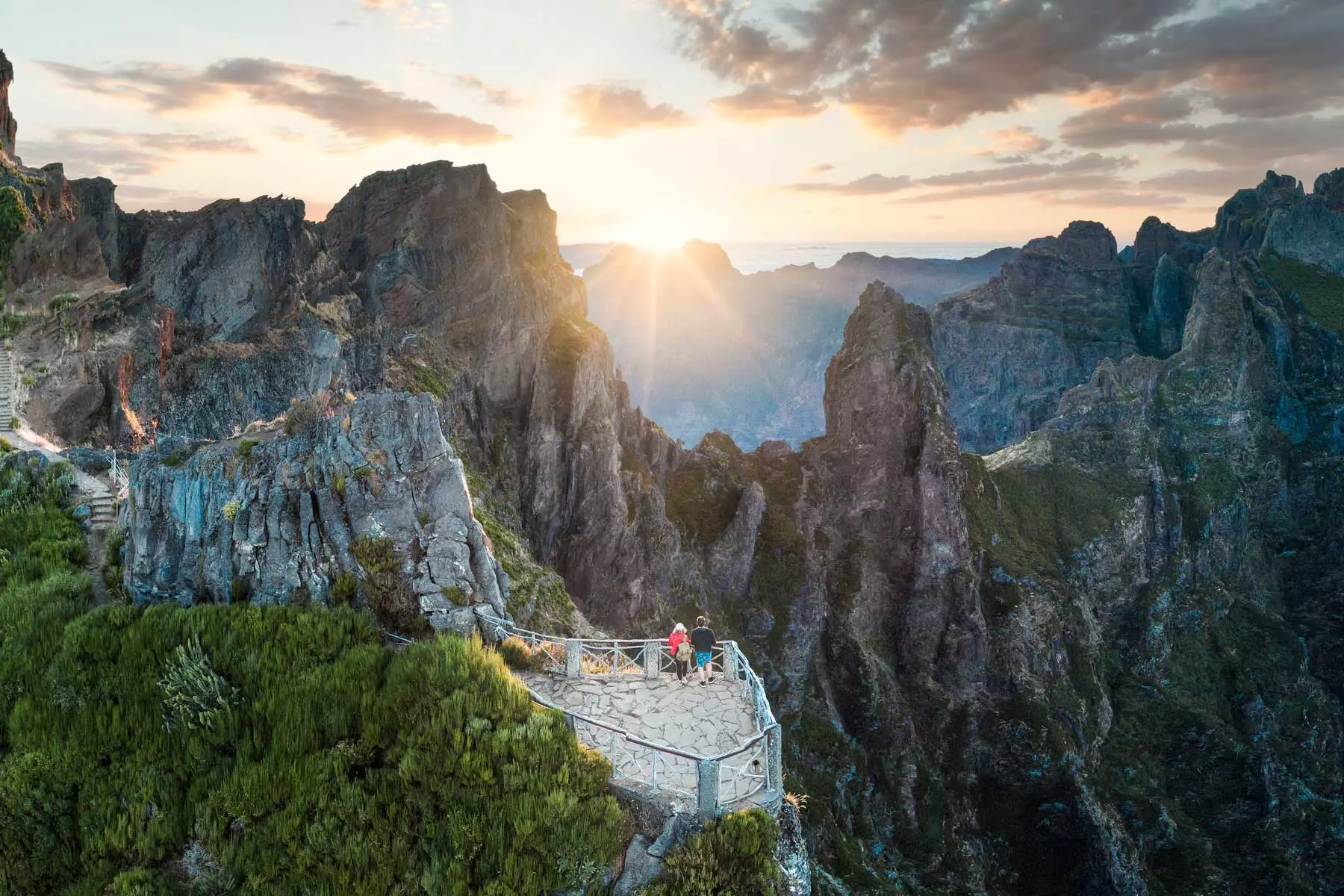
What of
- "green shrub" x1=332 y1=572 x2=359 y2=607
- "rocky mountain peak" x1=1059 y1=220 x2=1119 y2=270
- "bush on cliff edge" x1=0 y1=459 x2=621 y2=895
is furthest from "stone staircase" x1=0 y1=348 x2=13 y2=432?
"rocky mountain peak" x1=1059 y1=220 x2=1119 y2=270

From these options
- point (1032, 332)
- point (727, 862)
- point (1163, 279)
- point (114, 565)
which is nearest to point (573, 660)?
point (727, 862)

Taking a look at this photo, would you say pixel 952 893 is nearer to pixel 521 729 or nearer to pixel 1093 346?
pixel 521 729

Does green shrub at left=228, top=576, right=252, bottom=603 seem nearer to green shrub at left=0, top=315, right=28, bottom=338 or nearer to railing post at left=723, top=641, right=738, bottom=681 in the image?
railing post at left=723, top=641, right=738, bottom=681

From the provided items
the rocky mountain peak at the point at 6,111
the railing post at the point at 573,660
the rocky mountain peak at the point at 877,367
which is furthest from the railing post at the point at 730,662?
the rocky mountain peak at the point at 877,367

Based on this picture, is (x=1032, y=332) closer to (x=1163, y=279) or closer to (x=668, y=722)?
(x=1163, y=279)

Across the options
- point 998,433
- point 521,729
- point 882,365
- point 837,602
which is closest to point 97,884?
point 521,729
